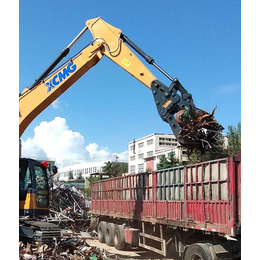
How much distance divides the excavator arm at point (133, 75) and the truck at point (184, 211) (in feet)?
2.67

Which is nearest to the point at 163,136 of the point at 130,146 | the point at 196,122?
the point at 130,146

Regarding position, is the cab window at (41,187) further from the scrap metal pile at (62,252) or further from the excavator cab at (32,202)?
the scrap metal pile at (62,252)

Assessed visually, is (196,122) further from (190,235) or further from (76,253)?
(76,253)

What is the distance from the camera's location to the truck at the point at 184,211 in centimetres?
705

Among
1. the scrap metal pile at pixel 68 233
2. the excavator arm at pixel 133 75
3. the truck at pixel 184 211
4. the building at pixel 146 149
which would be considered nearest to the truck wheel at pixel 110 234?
the truck at pixel 184 211

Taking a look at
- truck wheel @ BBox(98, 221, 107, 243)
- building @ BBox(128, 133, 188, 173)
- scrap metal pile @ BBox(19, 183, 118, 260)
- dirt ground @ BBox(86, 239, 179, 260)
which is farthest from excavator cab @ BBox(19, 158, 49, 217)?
building @ BBox(128, 133, 188, 173)

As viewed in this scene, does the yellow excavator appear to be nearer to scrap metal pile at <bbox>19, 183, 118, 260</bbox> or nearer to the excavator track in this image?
the excavator track

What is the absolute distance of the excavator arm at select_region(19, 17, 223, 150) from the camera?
7680 mm

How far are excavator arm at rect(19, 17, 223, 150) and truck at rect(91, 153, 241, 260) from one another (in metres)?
0.81

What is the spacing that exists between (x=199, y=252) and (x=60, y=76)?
5.10 metres

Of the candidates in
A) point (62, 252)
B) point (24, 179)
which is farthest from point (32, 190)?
point (62, 252)
